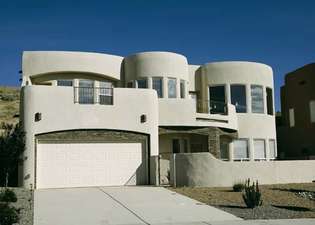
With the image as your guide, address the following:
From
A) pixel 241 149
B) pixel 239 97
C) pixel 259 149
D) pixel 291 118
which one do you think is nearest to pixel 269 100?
pixel 239 97

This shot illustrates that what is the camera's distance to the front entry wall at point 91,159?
73.2ft

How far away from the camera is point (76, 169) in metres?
22.6

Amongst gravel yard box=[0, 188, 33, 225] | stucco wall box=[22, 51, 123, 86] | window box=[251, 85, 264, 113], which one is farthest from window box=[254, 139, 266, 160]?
gravel yard box=[0, 188, 33, 225]

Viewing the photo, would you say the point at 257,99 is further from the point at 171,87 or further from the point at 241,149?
the point at 171,87

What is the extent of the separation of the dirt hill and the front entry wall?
20.8 meters

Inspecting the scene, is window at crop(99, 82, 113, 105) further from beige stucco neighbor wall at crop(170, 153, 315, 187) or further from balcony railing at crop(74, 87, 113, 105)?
beige stucco neighbor wall at crop(170, 153, 315, 187)

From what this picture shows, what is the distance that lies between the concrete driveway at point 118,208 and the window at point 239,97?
11416 mm

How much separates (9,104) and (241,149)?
1225 inches

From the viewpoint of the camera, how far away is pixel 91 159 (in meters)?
23.0

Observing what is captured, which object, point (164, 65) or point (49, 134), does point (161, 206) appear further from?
point (164, 65)

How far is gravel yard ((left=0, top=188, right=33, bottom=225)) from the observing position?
13.3m

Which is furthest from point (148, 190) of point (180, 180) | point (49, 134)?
point (49, 134)

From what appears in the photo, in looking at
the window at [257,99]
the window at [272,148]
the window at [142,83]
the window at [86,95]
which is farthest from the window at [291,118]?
the window at [86,95]

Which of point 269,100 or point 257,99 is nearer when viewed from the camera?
point 257,99
